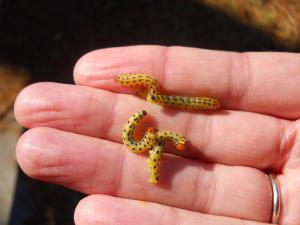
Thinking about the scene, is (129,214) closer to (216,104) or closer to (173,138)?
(173,138)

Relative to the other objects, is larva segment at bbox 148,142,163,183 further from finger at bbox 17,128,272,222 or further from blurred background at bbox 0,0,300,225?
blurred background at bbox 0,0,300,225

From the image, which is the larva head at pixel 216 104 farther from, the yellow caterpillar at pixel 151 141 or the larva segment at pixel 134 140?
the larva segment at pixel 134 140

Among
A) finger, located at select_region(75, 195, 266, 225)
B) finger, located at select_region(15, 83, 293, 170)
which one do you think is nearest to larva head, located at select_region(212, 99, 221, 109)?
finger, located at select_region(15, 83, 293, 170)

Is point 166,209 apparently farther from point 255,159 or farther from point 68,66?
point 68,66

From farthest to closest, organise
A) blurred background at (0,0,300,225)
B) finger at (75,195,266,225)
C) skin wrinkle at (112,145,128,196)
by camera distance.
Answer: blurred background at (0,0,300,225), skin wrinkle at (112,145,128,196), finger at (75,195,266,225)

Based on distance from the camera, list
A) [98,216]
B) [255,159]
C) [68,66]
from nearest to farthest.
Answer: [98,216] < [255,159] < [68,66]

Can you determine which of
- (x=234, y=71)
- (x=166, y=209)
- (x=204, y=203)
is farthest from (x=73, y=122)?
(x=234, y=71)

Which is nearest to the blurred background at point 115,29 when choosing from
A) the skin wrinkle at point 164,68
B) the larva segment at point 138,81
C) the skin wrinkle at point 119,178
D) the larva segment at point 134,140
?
the skin wrinkle at point 164,68
